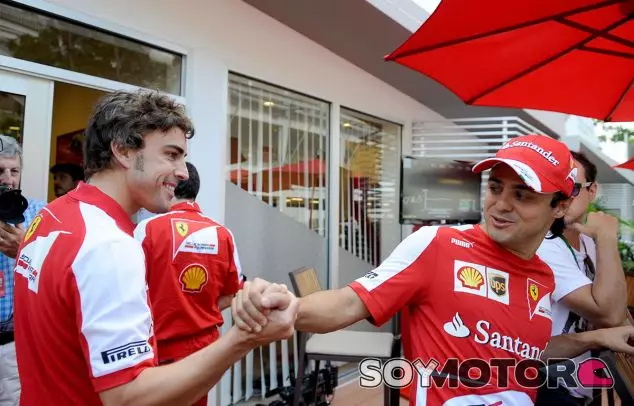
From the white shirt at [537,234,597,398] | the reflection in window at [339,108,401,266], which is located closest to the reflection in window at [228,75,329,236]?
the reflection in window at [339,108,401,266]

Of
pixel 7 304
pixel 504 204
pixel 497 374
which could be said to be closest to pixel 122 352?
pixel 497 374

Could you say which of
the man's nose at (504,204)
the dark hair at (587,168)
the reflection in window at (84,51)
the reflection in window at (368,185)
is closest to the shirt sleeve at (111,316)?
the man's nose at (504,204)

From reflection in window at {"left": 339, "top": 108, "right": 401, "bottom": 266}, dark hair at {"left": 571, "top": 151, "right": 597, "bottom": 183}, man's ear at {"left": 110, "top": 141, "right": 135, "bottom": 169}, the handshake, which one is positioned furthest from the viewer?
reflection in window at {"left": 339, "top": 108, "right": 401, "bottom": 266}

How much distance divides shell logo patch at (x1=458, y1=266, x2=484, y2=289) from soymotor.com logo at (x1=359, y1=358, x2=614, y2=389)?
0.69ft

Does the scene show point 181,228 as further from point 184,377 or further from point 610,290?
point 610,290

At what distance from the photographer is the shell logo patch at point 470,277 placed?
1.42 meters

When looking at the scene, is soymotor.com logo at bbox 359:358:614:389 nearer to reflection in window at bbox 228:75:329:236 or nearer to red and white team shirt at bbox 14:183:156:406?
red and white team shirt at bbox 14:183:156:406

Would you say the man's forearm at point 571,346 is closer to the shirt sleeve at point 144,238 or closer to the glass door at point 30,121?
the shirt sleeve at point 144,238

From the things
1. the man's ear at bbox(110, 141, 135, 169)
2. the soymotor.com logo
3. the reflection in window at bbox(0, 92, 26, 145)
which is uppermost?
the reflection in window at bbox(0, 92, 26, 145)

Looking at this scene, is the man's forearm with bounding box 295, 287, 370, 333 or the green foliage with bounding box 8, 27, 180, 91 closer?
the man's forearm with bounding box 295, 287, 370, 333

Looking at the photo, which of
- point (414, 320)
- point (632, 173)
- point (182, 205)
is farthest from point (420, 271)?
point (632, 173)

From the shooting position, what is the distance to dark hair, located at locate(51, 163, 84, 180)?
3.09m

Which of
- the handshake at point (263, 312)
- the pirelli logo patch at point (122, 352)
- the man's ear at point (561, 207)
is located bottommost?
the pirelli logo patch at point (122, 352)

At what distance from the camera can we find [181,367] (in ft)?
2.96
